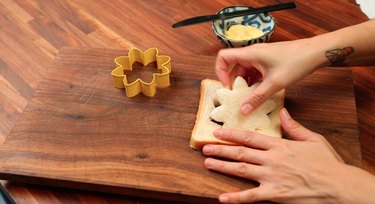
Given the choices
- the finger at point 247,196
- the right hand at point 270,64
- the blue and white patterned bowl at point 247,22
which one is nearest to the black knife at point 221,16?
the blue and white patterned bowl at point 247,22

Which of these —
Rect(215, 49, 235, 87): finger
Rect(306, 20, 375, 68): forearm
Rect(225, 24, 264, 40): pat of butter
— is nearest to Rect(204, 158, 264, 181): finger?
Rect(215, 49, 235, 87): finger

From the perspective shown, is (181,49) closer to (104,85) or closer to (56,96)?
(104,85)

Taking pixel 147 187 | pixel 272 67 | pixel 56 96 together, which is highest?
pixel 56 96

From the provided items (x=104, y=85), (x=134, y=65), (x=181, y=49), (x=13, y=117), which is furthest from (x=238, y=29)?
(x=13, y=117)

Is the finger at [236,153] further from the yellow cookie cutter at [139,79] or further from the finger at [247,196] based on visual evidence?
the yellow cookie cutter at [139,79]

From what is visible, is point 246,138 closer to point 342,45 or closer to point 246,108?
point 246,108

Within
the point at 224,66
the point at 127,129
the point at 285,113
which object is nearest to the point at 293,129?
the point at 285,113
